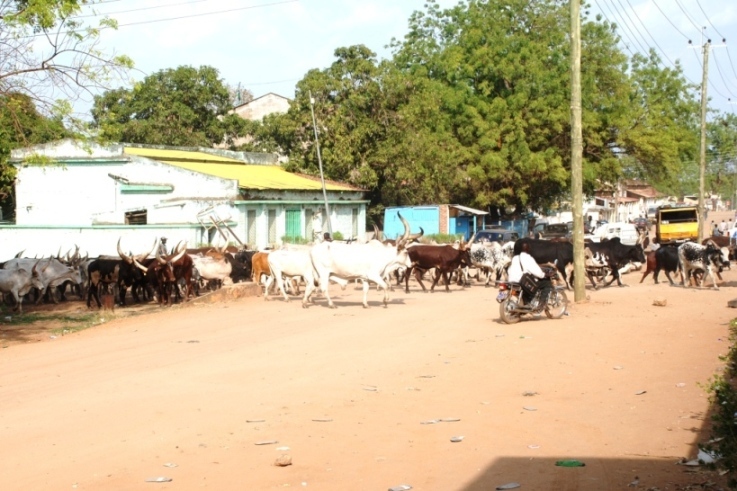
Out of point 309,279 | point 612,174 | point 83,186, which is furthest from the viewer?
point 612,174

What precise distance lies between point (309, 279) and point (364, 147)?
22.7m

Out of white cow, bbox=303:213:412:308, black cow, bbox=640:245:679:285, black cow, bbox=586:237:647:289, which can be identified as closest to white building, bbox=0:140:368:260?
white cow, bbox=303:213:412:308

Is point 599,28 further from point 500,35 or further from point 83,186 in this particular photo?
point 83,186

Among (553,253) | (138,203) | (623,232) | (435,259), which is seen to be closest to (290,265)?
(435,259)

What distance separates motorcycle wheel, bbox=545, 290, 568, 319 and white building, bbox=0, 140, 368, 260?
59.2 ft

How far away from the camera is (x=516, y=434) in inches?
348

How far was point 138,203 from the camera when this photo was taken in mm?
37062

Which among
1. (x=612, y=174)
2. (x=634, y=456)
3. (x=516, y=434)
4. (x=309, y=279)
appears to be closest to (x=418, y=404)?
(x=516, y=434)

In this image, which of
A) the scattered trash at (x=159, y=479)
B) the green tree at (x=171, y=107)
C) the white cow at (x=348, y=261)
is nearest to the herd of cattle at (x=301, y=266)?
the white cow at (x=348, y=261)

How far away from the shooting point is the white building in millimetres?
34125

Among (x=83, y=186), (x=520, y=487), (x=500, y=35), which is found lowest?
(x=520, y=487)

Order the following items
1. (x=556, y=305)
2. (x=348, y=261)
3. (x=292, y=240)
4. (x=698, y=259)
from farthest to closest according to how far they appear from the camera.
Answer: (x=292, y=240), (x=698, y=259), (x=348, y=261), (x=556, y=305)

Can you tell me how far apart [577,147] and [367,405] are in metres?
12.8

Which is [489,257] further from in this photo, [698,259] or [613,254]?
[698,259]
